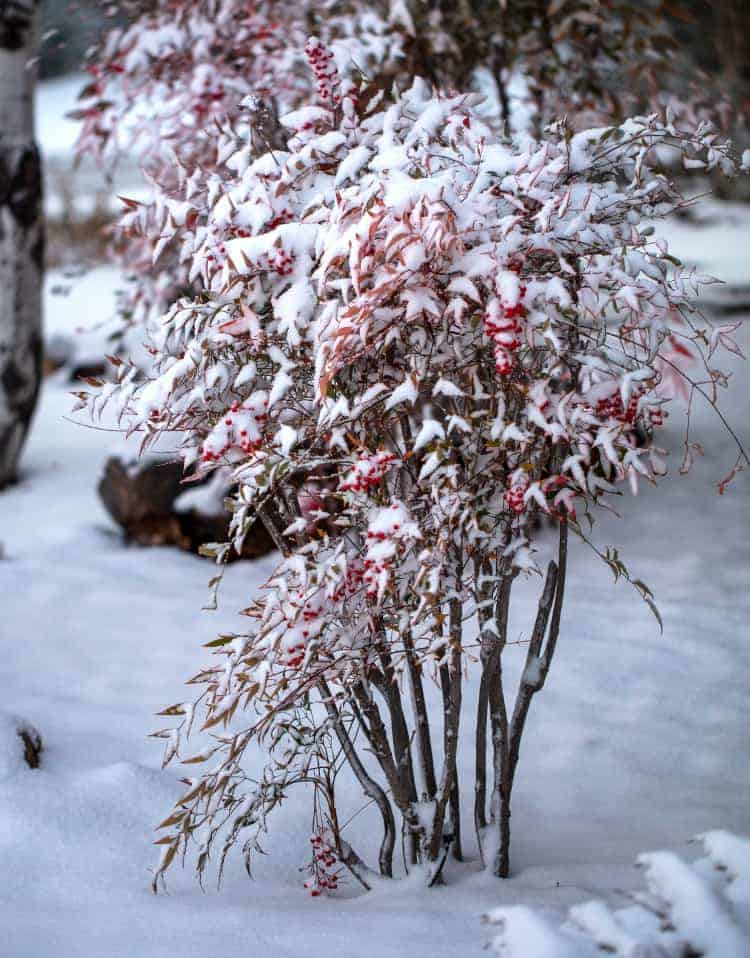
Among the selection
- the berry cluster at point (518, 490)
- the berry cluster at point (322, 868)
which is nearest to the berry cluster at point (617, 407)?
the berry cluster at point (518, 490)

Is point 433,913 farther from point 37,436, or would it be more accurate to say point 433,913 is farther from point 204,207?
point 37,436

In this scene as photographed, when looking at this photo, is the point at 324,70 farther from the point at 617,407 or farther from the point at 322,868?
the point at 322,868

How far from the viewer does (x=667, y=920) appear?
37.5 inches

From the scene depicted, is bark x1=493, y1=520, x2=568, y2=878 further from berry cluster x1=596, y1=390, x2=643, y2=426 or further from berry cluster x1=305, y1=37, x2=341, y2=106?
berry cluster x1=305, y1=37, x2=341, y2=106

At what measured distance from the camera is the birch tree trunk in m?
3.68

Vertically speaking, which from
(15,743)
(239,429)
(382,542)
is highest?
(239,429)

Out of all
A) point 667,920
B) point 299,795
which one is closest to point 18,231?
point 299,795

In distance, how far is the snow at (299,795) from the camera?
4.70 feet

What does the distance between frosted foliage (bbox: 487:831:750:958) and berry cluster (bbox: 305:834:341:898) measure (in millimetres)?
592

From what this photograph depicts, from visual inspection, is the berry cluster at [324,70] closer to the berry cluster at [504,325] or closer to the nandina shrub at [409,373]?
the nandina shrub at [409,373]

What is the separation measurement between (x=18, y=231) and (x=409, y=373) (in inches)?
117

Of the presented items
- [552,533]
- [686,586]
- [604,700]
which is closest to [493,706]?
[604,700]

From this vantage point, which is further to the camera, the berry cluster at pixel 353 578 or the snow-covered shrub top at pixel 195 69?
the snow-covered shrub top at pixel 195 69

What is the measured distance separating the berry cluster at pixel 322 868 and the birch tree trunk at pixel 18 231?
2.75m
